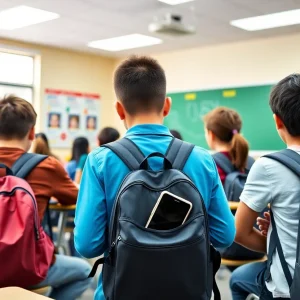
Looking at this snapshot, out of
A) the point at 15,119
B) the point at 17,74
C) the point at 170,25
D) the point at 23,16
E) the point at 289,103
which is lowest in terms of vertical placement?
the point at 15,119

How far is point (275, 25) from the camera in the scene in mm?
5934

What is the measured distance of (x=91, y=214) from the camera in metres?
1.30

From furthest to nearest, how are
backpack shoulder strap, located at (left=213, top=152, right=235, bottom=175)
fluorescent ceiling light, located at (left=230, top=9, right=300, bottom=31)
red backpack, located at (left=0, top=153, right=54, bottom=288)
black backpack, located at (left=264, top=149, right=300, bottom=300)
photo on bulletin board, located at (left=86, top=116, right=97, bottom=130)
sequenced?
1. photo on bulletin board, located at (left=86, top=116, right=97, bottom=130)
2. fluorescent ceiling light, located at (left=230, top=9, right=300, bottom=31)
3. backpack shoulder strap, located at (left=213, top=152, right=235, bottom=175)
4. red backpack, located at (left=0, top=153, right=54, bottom=288)
5. black backpack, located at (left=264, top=149, right=300, bottom=300)

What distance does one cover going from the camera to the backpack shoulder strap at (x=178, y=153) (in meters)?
1.34

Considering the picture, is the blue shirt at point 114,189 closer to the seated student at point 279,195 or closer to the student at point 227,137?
the seated student at point 279,195

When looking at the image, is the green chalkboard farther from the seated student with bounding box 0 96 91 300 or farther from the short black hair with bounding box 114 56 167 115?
the short black hair with bounding box 114 56 167 115

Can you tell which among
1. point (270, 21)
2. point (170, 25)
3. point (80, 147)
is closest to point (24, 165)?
point (80, 147)

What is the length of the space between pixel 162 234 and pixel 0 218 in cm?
85

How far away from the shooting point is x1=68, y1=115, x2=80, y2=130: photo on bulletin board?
25.8 ft

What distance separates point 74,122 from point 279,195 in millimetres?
6693

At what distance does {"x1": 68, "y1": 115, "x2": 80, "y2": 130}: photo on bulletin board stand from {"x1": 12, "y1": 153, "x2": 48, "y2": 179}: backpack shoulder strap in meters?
5.84

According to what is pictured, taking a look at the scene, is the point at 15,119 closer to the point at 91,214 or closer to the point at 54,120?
the point at 91,214

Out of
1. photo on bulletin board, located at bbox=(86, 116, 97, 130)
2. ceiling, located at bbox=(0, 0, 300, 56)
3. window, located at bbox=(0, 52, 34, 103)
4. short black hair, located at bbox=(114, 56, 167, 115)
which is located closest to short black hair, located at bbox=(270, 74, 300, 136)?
short black hair, located at bbox=(114, 56, 167, 115)

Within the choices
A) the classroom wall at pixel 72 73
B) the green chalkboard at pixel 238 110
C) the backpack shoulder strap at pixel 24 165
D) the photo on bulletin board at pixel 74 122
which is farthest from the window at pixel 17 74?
the backpack shoulder strap at pixel 24 165
